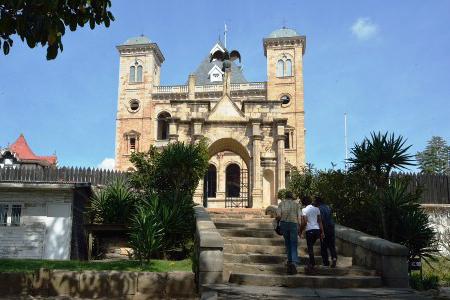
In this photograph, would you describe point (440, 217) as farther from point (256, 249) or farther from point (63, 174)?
point (63, 174)

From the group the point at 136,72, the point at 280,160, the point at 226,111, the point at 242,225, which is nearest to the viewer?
the point at 242,225

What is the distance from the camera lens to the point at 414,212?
39.6ft

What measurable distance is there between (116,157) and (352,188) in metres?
41.2

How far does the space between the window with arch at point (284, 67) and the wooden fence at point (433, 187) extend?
31658mm

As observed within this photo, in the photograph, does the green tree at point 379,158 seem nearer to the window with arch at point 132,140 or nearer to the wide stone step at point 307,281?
the wide stone step at point 307,281

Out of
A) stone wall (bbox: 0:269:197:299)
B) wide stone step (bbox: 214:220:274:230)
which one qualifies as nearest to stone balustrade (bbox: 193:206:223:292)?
stone wall (bbox: 0:269:197:299)

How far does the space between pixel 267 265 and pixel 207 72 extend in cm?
5129

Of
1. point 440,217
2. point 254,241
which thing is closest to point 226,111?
point 254,241

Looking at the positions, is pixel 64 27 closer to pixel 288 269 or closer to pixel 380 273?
pixel 288 269

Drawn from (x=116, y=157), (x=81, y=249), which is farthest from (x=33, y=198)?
(x=116, y=157)

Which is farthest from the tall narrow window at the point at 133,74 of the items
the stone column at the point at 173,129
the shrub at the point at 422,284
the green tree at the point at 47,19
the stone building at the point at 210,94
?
the green tree at the point at 47,19

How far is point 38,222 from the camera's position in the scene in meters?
17.5

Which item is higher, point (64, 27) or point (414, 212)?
point (64, 27)

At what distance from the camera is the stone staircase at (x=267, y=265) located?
8539mm
